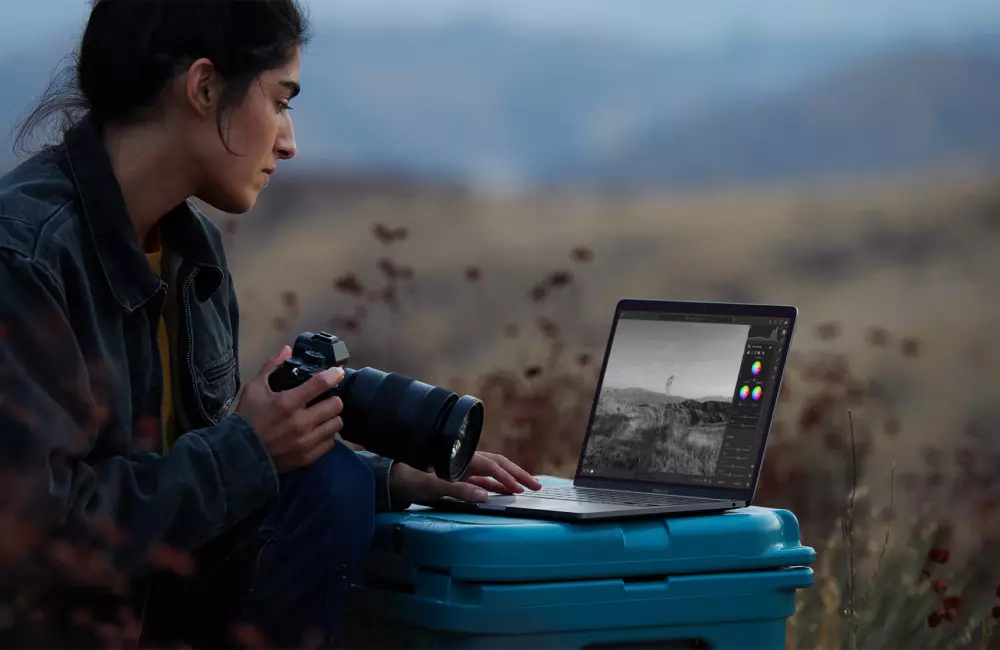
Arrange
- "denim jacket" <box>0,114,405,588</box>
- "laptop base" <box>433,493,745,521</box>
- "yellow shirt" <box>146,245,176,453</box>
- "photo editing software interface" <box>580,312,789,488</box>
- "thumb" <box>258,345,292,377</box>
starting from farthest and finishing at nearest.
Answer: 1. "photo editing software interface" <box>580,312,789,488</box>
2. "yellow shirt" <box>146,245,176,453</box>
3. "thumb" <box>258,345,292,377</box>
4. "laptop base" <box>433,493,745,521</box>
5. "denim jacket" <box>0,114,405,588</box>

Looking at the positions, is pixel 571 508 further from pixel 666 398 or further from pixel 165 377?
pixel 165 377

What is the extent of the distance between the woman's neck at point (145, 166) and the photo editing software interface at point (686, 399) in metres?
0.85

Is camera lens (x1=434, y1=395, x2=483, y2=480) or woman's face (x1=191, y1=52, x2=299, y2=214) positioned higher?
woman's face (x1=191, y1=52, x2=299, y2=214)

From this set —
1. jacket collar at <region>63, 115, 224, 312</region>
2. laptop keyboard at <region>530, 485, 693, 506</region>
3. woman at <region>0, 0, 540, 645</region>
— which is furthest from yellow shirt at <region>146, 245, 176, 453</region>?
laptop keyboard at <region>530, 485, 693, 506</region>

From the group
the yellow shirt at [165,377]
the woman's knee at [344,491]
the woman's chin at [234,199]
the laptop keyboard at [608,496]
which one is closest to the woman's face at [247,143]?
the woman's chin at [234,199]

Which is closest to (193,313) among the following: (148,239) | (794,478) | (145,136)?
(148,239)

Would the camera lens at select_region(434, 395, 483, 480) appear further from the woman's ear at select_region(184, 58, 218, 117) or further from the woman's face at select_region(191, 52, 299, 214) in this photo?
the woman's ear at select_region(184, 58, 218, 117)

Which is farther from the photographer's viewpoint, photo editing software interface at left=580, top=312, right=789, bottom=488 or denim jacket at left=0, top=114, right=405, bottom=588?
photo editing software interface at left=580, top=312, right=789, bottom=488

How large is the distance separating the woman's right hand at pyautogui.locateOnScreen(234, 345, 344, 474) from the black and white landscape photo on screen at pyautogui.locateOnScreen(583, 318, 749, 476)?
23.1 inches

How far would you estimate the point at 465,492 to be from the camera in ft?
7.22

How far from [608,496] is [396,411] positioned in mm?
422

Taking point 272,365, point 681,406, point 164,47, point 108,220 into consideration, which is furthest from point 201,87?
point 681,406

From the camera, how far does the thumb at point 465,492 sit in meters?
2.19

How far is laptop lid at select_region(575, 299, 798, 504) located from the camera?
2.34 metres
